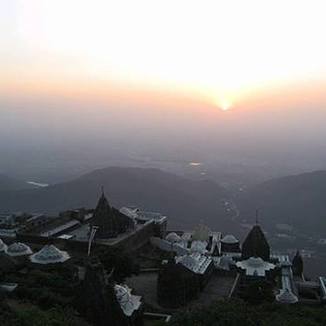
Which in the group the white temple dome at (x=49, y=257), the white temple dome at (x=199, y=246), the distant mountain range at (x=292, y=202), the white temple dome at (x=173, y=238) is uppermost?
the white temple dome at (x=49, y=257)

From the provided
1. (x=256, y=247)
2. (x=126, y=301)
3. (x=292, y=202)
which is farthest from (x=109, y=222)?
(x=292, y=202)

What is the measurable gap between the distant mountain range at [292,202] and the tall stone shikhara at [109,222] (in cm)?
5753

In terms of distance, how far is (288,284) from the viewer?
95.4ft

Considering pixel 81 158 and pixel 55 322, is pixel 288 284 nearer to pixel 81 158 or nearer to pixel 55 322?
pixel 55 322

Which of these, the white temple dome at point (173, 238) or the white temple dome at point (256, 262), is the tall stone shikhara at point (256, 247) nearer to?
the white temple dome at point (256, 262)

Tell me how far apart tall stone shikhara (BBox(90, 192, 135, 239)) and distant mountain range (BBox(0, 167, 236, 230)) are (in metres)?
44.9

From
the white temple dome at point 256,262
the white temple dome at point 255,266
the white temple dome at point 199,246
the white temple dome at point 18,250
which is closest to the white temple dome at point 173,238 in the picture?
the white temple dome at point 199,246

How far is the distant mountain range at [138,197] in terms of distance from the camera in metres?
86.9

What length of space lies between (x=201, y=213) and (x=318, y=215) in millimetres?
20007

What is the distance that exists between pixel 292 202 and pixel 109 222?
7245cm

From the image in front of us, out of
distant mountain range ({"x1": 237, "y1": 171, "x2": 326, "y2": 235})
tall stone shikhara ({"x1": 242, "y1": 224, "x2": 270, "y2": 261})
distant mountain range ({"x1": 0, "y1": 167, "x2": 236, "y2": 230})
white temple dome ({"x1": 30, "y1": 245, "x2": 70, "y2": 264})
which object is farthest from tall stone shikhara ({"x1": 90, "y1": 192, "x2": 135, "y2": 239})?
Result: distant mountain range ({"x1": 237, "y1": 171, "x2": 326, "y2": 235})

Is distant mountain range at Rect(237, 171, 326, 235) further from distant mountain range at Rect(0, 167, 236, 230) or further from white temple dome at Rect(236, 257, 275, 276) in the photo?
white temple dome at Rect(236, 257, 275, 276)

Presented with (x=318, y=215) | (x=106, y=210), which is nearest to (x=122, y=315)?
(x=106, y=210)

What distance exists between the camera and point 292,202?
3930 inches
